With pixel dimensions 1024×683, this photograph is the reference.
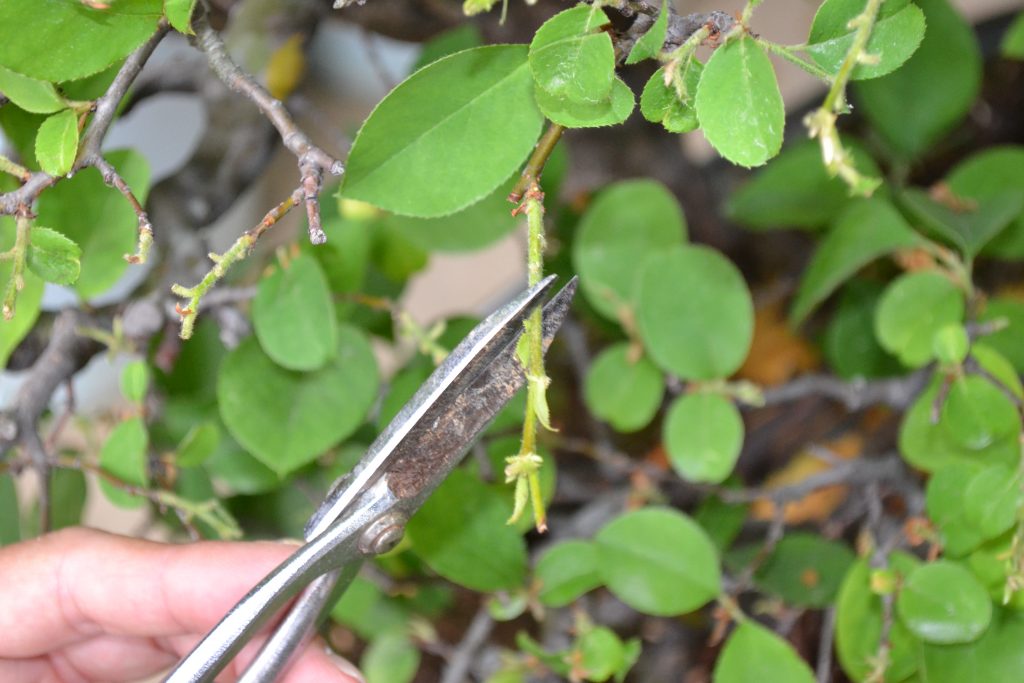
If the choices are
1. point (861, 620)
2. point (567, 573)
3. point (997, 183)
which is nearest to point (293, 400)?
point (567, 573)

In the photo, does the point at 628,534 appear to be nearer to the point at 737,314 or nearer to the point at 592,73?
the point at 737,314

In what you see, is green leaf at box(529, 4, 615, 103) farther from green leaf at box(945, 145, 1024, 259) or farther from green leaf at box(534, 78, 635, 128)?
green leaf at box(945, 145, 1024, 259)

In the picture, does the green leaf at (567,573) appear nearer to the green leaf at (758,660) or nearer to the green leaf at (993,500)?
the green leaf at (758,660)

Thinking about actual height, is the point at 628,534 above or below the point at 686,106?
below

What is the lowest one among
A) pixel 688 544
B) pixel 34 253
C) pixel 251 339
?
pixel 688 544

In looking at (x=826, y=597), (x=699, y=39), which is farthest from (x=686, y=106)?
(x=826, y=597)

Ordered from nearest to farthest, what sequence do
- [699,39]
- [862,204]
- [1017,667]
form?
[699,39] < [1017,667] < [862,204]

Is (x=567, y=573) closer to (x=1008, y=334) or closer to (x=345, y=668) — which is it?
(x=345, y=668)

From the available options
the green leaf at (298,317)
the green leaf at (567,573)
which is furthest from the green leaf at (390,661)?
the green leaf at (298,317)

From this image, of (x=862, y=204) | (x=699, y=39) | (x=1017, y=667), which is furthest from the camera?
(x=862, y=204)
